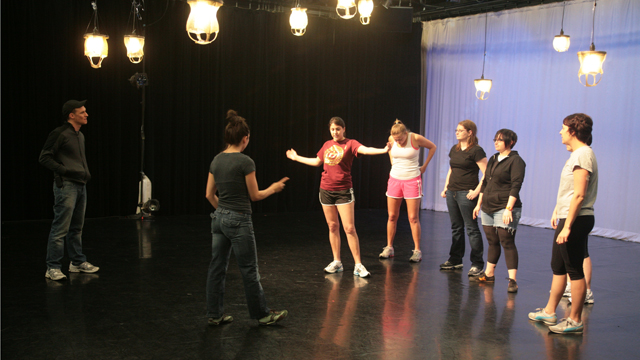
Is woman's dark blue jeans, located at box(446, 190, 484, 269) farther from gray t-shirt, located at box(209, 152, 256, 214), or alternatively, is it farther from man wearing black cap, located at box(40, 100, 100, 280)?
man wearing black cap, located at box(40, 100, 100, 280)

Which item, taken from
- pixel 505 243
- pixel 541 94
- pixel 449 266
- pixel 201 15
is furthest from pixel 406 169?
pixel 541 94

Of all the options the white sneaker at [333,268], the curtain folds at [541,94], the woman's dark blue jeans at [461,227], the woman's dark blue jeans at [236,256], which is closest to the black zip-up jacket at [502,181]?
the woman's dark blue jeans at [461,227]

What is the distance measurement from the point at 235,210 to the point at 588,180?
83.0 inches

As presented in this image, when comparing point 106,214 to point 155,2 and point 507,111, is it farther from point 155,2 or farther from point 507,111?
point 507,111

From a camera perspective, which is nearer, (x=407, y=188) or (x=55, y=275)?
(x=55, y=275)

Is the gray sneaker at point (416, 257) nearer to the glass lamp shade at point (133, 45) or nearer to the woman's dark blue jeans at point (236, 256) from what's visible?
the woman's dark blue jeans at point (236, 256)

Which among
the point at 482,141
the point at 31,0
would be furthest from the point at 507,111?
the point at 31,0

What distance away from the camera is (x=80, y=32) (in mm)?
7484

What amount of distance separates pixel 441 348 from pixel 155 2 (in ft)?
22.4

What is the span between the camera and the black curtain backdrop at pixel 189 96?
718 centimetres

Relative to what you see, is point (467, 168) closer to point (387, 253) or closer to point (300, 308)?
point (387, 253)

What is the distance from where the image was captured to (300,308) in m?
3.88

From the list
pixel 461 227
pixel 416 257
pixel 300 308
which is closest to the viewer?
pixel 300 308

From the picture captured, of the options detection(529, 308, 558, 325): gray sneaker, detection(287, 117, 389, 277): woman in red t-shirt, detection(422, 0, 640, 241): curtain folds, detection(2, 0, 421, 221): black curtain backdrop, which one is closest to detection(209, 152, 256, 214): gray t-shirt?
detection(287, 117, 389, 277): woman in red t-shirt
